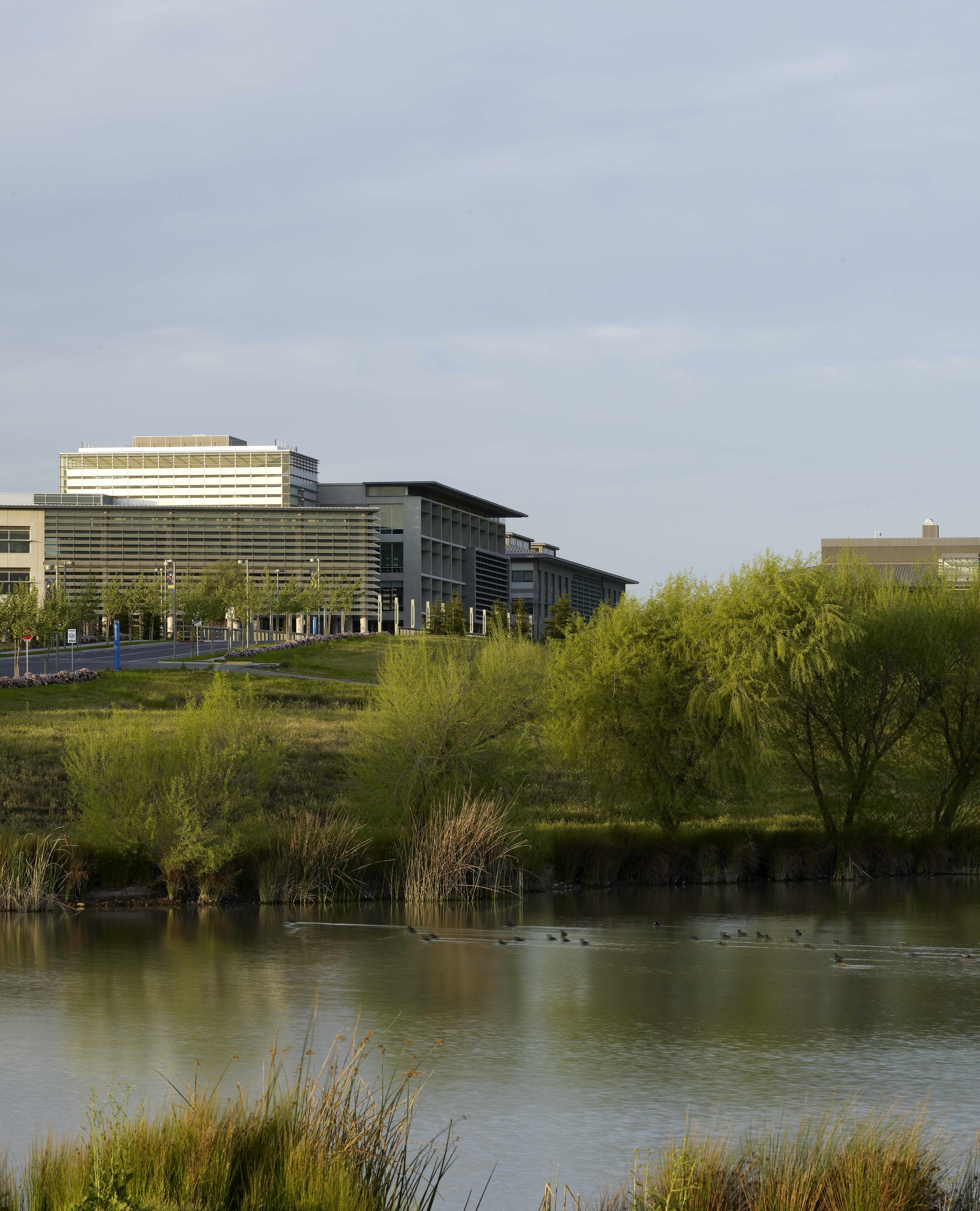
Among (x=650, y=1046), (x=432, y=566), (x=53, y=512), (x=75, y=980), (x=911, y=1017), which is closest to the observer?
(x=650, y=1046)

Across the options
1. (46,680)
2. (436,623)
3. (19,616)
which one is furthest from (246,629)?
(46,680)

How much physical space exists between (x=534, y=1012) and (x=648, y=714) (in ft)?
63.0

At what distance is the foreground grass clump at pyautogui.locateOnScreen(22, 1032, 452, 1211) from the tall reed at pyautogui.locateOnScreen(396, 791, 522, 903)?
20822 mm

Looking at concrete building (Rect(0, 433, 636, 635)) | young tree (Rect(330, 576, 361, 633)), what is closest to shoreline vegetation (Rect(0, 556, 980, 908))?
young tree (Rect(330, 576, 361, 633))

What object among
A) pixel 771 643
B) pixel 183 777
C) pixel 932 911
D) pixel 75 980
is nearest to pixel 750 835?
pixel 771 643

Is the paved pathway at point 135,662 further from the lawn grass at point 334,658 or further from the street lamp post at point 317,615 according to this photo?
the street lamp post at point 317,615

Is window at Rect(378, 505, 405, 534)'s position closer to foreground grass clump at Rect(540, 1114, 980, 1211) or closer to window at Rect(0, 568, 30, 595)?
window at Rect(0, 568, 30, 595)

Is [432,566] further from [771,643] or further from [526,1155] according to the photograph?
[526,1155]

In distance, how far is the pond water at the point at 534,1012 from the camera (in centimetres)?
1430

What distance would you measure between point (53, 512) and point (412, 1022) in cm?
15469

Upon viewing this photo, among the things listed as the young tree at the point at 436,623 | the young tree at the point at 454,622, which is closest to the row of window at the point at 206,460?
the young tree at the point at 436,623

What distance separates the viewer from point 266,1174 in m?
9.57

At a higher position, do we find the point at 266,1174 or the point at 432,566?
the point at 432,566

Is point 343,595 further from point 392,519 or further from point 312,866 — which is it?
point 312,866
